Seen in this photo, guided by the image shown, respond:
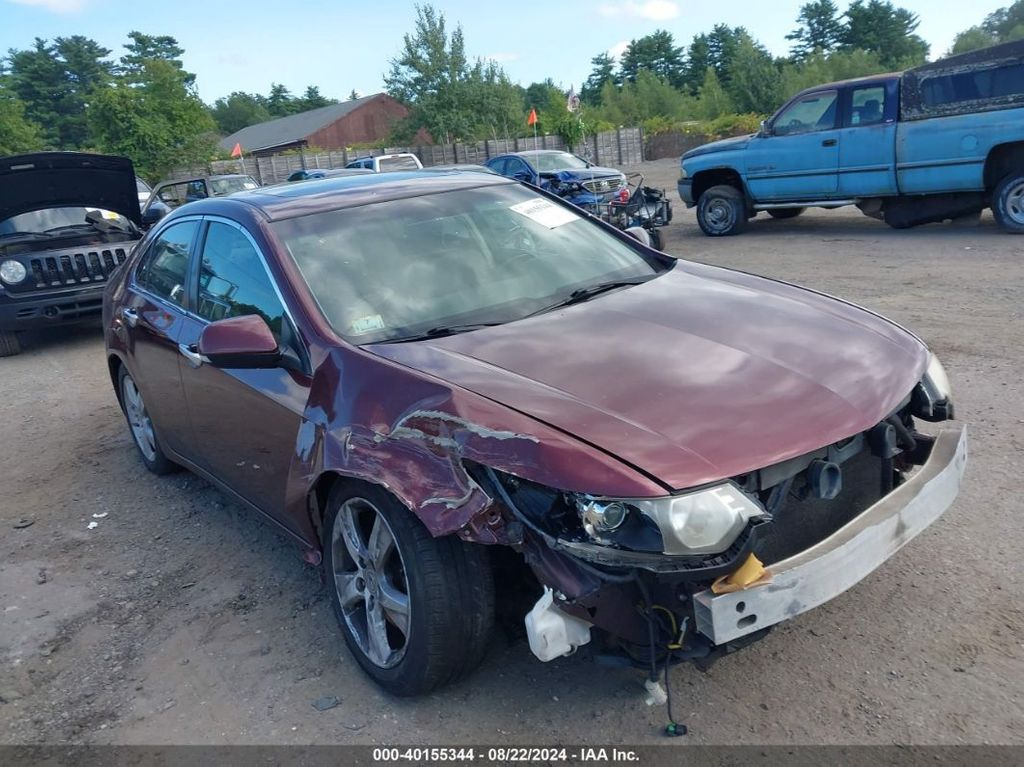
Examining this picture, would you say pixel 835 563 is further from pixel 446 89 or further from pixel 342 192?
pixel 446 89

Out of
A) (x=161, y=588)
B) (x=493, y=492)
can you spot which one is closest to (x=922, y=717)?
(x=493, y=492)

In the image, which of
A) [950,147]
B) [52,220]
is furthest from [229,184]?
[950,147]

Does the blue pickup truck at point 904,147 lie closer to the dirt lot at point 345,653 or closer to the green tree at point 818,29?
the dirt lot at point 345,653

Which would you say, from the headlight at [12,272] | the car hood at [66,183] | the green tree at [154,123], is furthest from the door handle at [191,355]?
the green tree at [154,123]

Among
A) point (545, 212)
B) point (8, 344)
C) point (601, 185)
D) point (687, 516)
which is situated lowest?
point (8, 344)

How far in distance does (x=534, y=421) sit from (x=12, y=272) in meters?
8.37

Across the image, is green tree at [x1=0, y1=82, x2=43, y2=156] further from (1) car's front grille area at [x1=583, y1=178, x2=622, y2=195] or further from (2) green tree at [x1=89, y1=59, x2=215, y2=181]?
(1) car's front grille area at [x1=583, y1=178, x2=622, y2=195]

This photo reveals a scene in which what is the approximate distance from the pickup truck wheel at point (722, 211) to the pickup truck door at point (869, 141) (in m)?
1.83

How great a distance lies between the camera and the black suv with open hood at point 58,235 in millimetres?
8969

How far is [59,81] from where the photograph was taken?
71.1 metres

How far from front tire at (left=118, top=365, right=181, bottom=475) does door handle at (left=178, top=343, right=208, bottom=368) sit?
1053 millimetres

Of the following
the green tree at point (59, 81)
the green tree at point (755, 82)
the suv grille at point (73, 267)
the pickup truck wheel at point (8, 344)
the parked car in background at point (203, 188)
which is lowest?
the pickup truck wheel at point (8, 344)

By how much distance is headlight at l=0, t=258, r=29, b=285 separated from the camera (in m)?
8.93

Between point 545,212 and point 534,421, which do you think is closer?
point 534,421
